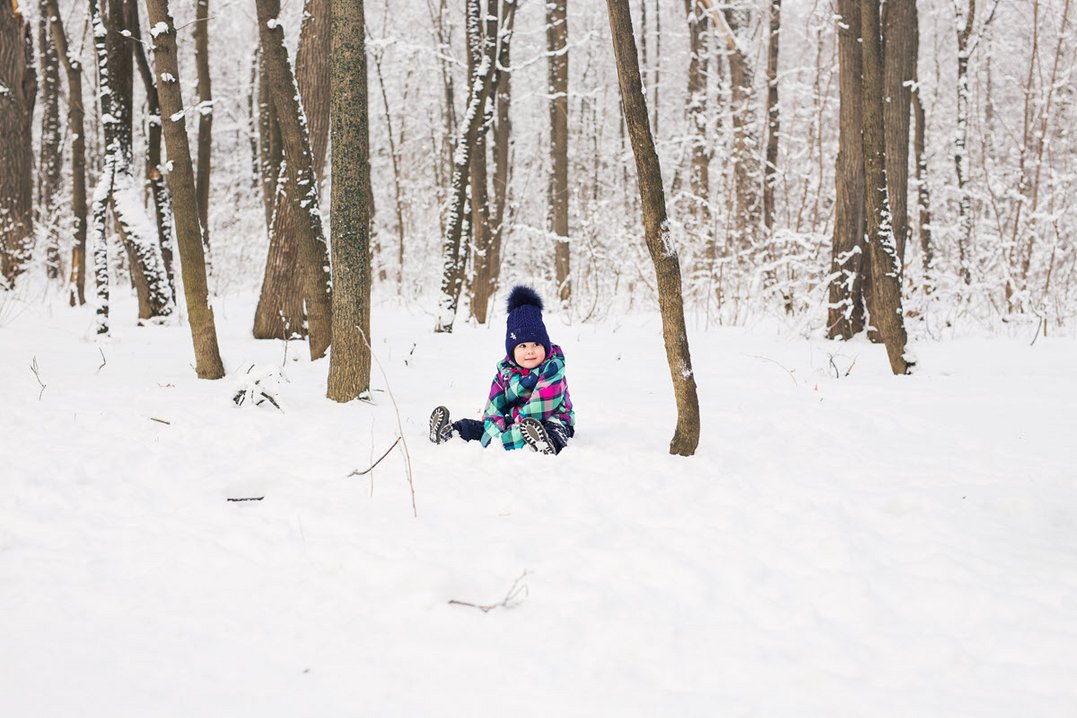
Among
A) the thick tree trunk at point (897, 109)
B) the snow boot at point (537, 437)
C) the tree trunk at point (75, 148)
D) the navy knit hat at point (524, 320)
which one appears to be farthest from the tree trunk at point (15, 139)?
the thick tree trunk at point (897, 109)

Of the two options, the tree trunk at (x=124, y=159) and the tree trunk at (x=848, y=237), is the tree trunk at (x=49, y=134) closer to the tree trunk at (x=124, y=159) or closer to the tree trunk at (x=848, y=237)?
the tree trunk at (x=124, y=159)

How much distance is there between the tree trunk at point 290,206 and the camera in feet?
22.4

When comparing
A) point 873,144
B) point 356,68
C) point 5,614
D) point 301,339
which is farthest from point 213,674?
point 301,339

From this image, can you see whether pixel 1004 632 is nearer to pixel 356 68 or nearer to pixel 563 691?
pixel 563 691

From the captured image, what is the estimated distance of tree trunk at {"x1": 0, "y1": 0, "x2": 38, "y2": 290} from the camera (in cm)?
948

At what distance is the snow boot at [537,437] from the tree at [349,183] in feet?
4.58

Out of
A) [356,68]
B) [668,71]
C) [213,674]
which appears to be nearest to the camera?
[213,674]

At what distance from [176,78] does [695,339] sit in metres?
5.50

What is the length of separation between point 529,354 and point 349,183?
5.44 feet

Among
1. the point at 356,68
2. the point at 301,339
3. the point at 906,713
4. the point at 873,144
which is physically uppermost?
the point at 356,68

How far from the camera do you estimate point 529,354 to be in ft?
12.7

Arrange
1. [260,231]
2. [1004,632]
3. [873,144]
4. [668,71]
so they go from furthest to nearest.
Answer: [668,71]
[260,231]
[873,144]
[1004,632]

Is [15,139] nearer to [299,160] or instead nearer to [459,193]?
[459,193]

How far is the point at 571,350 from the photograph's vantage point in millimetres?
7660
